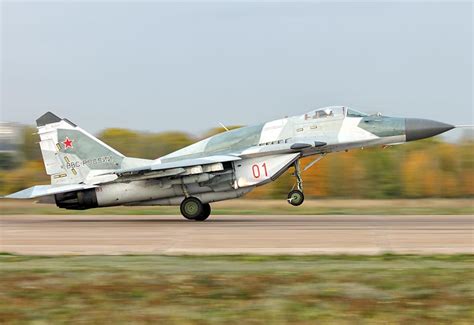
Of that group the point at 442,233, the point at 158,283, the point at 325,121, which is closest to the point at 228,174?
the point at 325,121

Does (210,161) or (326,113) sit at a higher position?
(326,113)

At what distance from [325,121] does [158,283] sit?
13271mm

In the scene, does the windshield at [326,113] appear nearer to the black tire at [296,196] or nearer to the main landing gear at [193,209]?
the black tire at [296,196]

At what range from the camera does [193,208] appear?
78.4ft

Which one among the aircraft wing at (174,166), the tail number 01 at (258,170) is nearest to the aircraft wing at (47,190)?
the aircraft wing at (174,166)

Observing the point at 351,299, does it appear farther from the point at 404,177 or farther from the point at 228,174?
the point at 404,177

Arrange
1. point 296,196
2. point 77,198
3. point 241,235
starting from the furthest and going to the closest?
point 77,198, point 296,196, point 241,235

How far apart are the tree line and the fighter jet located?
1610cm

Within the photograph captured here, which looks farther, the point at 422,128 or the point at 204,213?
the point at 204,213

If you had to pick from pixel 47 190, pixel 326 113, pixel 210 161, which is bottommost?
pixel 47 190

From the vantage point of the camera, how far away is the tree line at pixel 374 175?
41094 mm

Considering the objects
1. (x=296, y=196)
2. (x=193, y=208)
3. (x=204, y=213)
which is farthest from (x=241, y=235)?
(x=204, y=213)

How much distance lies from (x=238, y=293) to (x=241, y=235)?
800 centimetres

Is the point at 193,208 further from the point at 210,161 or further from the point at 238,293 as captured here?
the point at 238,293
